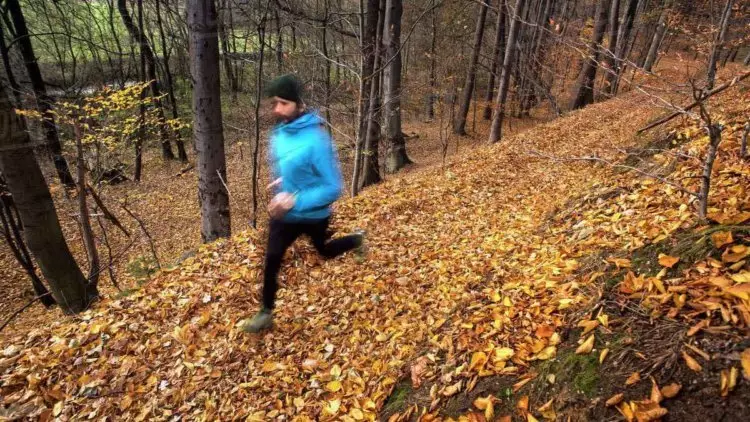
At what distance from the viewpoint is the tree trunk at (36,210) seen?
206 inches

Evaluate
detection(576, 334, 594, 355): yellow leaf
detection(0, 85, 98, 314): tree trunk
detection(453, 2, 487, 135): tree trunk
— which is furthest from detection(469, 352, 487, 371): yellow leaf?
detection(453, 2, 487, 135): tree trunk

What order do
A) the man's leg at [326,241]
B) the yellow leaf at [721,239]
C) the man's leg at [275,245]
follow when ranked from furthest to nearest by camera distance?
1. the man's leg at [326,241]
2. the man's leg at [275,245]
3. the yellow leaf at [721,239]

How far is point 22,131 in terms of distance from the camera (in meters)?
5.45

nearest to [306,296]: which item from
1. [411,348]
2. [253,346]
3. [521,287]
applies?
[253,346]

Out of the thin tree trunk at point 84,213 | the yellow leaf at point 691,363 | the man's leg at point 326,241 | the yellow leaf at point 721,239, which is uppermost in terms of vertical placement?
the yellow leaf at point 721,239

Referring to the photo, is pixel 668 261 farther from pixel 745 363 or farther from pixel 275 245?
pixel 275 245

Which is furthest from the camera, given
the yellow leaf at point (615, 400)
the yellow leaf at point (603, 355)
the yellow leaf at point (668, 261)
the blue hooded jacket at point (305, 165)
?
the blue hooded jacket at point (305, 165)

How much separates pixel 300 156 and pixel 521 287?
2.16 metres

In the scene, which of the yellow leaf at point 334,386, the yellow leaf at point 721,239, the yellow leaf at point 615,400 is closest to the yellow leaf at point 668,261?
the yellow leaf at point 721,239

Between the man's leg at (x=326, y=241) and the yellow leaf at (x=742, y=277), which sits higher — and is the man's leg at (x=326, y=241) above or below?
below

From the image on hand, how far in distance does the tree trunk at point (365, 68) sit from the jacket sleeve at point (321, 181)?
15.6ft

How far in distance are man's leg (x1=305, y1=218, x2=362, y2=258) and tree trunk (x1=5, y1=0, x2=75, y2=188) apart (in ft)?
46.0

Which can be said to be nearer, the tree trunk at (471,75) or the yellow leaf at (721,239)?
the yellow leaf at (721,239)

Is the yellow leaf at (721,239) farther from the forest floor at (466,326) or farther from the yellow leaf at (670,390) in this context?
the yellow leaf at (670,390)
